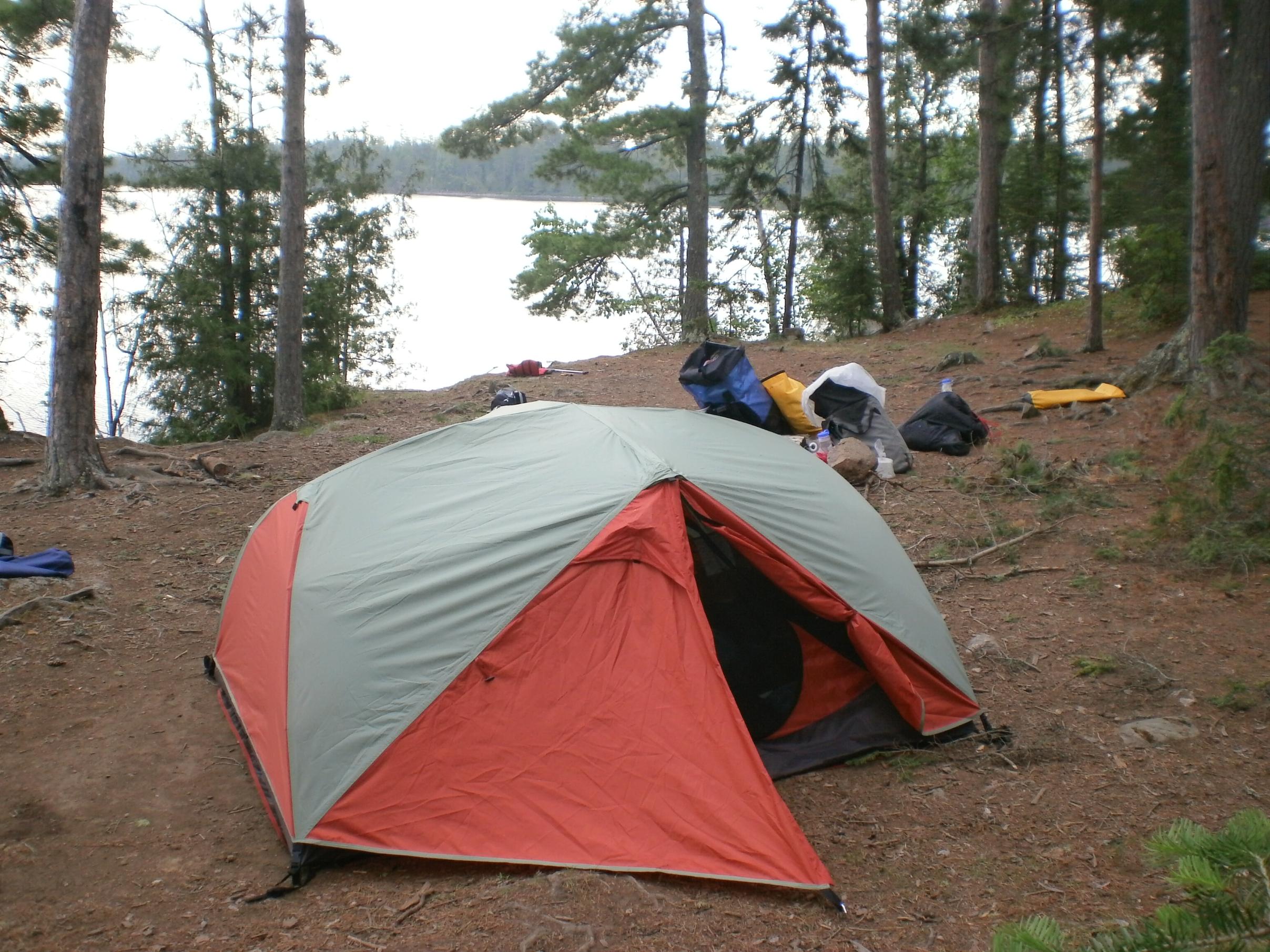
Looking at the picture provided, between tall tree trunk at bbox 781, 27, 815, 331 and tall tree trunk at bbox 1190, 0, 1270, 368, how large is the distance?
11530 millimetres

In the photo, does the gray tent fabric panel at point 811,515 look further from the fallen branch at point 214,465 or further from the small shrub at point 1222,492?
the fallen branch at point 214,465

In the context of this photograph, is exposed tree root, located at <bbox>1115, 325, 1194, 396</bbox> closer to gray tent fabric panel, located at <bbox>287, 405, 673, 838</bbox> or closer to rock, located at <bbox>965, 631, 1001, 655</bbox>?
rock, located at <bbox>965, 631, 1001, 655</bbox>

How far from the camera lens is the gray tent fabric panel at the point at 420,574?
3285mm

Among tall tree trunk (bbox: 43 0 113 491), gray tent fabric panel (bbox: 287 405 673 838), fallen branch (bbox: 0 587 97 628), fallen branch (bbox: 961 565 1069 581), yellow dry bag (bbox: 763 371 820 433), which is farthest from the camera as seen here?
yellow dry bag (bbox: 763 371 820 433)

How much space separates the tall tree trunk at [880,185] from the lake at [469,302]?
273 inches

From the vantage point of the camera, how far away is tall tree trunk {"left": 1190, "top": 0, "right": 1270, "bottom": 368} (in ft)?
24.8

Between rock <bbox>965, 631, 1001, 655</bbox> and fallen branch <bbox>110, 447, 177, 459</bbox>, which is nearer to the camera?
rock <bbox>965, 631, 1001, 655</bbox>

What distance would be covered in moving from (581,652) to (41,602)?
12.5ft

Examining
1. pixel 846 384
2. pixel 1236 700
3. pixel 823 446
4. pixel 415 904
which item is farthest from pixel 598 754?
pixel 846 384

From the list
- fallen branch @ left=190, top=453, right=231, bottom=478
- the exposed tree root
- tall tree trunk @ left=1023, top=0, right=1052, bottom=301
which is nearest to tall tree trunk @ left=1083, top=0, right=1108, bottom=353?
the exposed tree root

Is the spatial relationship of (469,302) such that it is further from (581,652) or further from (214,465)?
(581,652)

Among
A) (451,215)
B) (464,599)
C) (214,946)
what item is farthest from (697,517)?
(451,215)

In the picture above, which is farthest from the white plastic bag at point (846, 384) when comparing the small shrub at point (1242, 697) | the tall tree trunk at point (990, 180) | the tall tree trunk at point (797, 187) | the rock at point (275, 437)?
the tall tree trunk at point (797, 187)

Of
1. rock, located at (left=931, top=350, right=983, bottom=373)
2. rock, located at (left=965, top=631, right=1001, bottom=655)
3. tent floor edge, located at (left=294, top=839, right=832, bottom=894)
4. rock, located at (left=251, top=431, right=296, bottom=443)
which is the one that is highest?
rock, located at (left=931, top=350, right=983, bottom=373)
